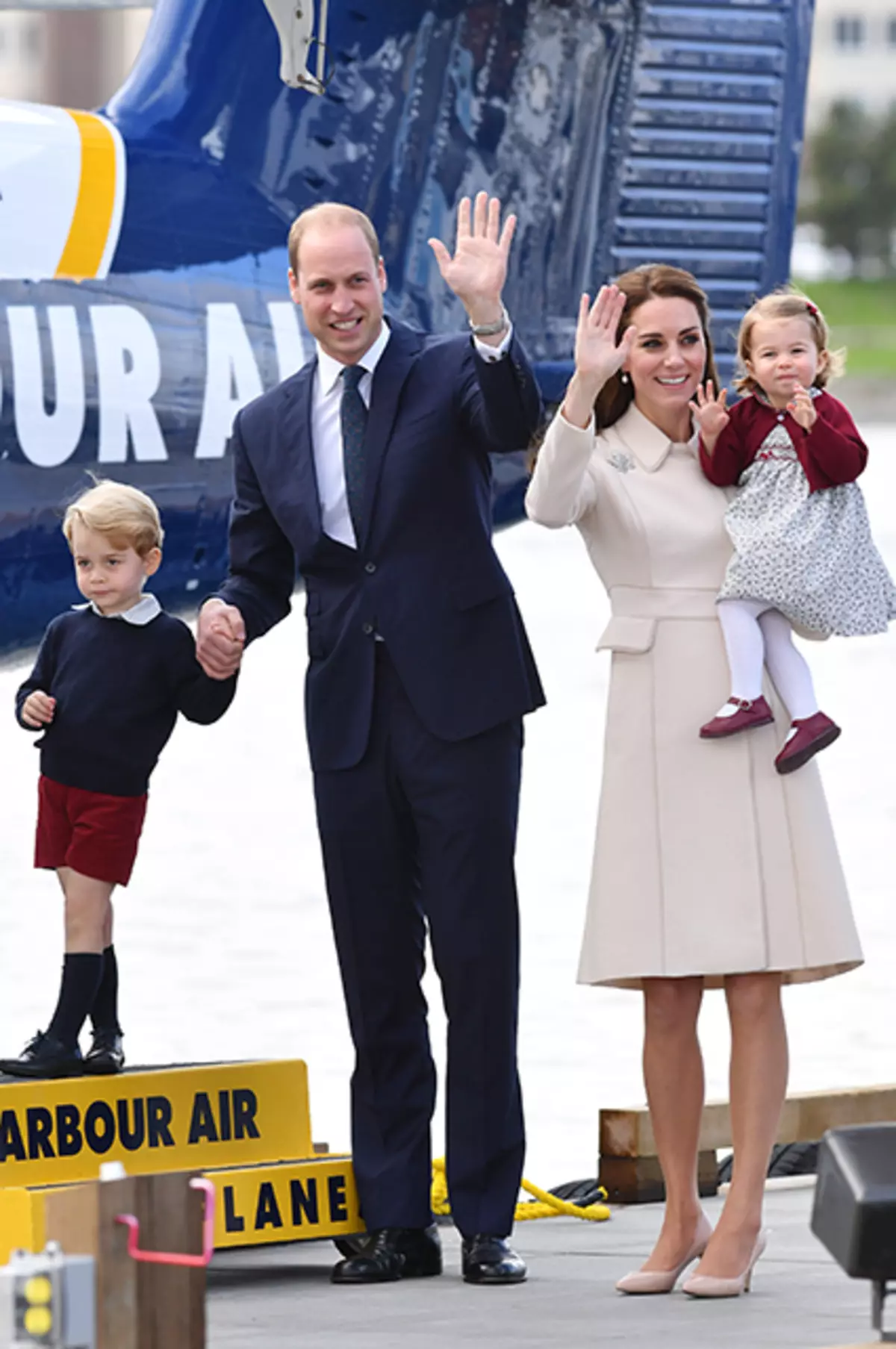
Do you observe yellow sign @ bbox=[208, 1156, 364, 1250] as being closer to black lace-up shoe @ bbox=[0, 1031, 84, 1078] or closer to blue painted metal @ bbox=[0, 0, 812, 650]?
black lace-up shoe @ bbox=[0, 1031, 84, 1078]

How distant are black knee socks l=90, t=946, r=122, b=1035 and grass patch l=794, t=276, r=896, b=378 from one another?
177ft

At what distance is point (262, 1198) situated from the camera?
4.91 meters

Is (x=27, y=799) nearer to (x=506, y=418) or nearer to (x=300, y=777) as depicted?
(x=300, y=777)

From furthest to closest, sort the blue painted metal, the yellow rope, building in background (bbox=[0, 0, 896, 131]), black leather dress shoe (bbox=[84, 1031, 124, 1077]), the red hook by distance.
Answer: building in background (bbox=[0, 0, 896, 131]), the blue painted metal, the yellow rope, black leather dress shoe (bbox=[84, 1031, 124, 1077]), the red hook

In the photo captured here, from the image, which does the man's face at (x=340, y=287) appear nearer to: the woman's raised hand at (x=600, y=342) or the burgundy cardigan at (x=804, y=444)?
the woman's raised hand at (x=600, y=342)

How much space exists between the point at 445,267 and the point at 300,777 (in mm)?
13274

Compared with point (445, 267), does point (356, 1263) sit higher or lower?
lower

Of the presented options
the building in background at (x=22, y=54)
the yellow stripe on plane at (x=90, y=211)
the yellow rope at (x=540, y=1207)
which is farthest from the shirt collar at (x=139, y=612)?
the building in background at (x=22, y=54)

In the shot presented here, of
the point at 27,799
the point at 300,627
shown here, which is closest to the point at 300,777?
the point at 27,799

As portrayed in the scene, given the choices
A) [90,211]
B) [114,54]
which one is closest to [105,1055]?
[90,211]

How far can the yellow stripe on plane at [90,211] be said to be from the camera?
6.30m

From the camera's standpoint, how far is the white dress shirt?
4738 mm

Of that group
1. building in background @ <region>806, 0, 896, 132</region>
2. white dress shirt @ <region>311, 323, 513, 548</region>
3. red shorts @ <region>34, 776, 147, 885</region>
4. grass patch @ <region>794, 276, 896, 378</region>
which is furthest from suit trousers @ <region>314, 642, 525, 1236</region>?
building in background @ <region>806, 0, 896, 132</region>

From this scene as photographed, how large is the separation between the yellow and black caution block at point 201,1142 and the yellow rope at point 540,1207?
20.7 inches
